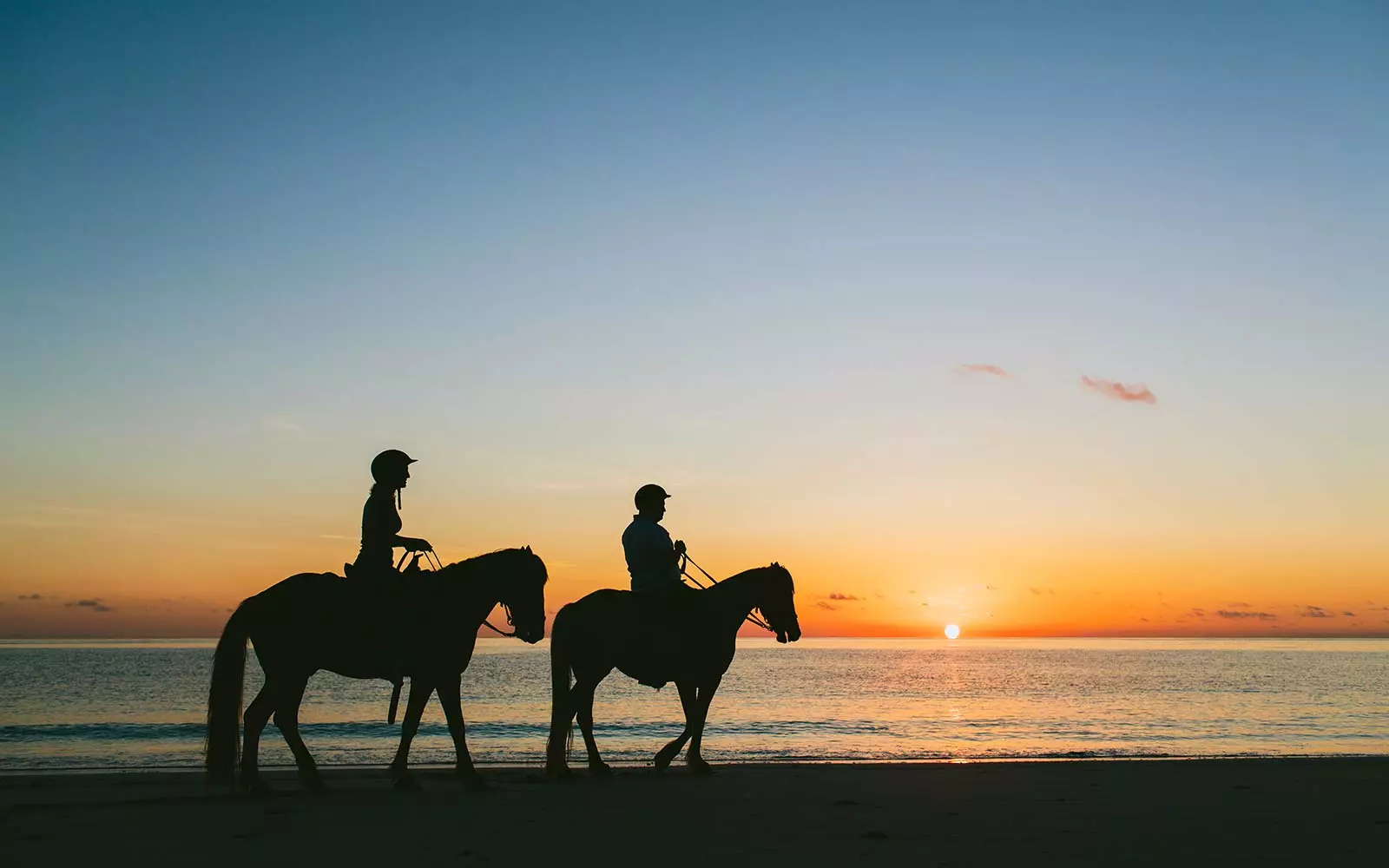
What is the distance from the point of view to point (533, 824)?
7398 mm

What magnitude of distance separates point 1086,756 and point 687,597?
32.7 feet

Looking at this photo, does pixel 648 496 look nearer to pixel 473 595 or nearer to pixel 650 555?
pixel 650 555

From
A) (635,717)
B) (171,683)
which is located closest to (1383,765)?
(635,717)

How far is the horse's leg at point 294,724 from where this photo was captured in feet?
30.0

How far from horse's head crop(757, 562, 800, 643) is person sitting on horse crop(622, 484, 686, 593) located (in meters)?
0.93

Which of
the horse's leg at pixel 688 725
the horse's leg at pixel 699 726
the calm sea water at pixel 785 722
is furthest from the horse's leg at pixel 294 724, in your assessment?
the calm sea water at pixel 785 722

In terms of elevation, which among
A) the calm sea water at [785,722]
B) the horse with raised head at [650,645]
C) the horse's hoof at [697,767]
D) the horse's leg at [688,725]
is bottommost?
the calm sea water at [785,722]

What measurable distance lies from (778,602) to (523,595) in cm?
287

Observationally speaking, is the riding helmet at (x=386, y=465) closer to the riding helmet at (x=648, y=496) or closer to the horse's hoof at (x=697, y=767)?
the riding helmet at (x=648, y=496)

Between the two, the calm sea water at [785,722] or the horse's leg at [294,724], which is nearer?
the horse's leg at [294,724]

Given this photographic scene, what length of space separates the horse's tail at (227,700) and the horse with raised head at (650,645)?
2941 mm

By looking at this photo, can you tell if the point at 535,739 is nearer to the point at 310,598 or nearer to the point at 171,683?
the point at 310,598

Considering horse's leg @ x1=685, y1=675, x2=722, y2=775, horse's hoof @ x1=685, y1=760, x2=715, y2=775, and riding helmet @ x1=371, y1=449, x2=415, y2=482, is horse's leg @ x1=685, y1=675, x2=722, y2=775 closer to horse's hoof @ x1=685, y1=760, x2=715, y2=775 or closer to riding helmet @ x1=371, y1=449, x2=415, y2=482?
horse's hoof @ x1=685, y1=760, x2=715, y2=775

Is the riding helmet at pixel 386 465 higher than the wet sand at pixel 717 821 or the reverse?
higher
